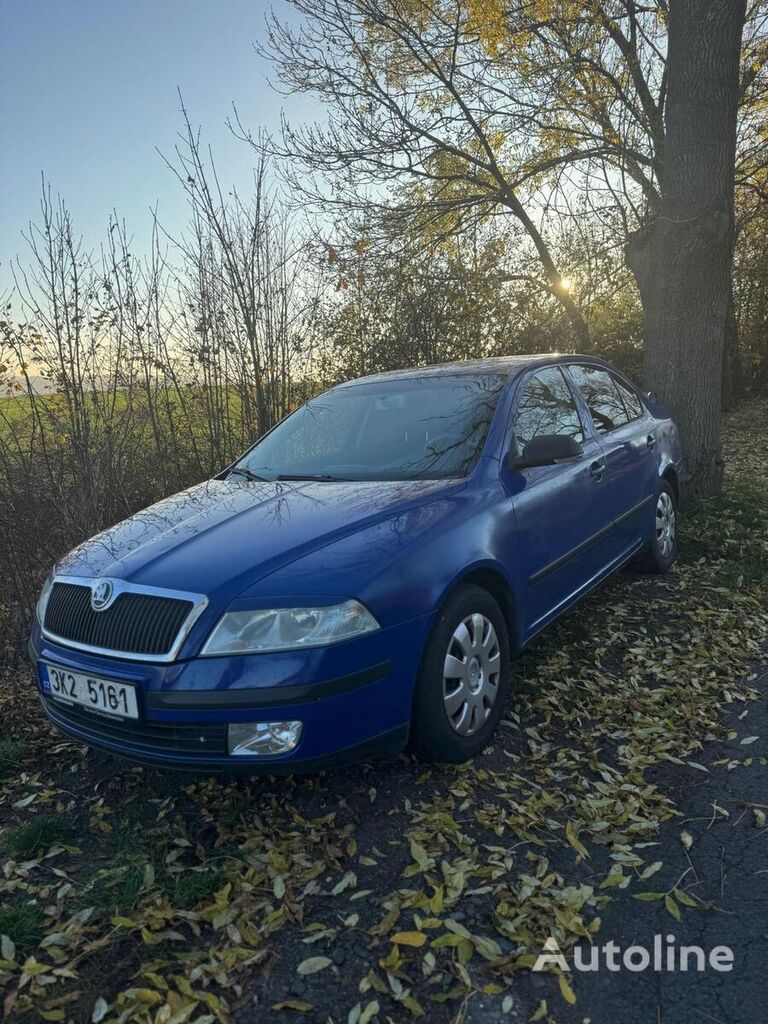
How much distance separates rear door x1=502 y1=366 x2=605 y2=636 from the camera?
3.53 metres

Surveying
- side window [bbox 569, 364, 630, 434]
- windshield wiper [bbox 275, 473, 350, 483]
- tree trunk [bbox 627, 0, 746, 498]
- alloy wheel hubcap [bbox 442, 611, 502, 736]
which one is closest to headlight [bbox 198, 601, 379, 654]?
alloy wheel hubcap [bbox 442, 611, 502, 736]

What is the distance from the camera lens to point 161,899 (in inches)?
93.8

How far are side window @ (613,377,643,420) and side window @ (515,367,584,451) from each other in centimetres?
100

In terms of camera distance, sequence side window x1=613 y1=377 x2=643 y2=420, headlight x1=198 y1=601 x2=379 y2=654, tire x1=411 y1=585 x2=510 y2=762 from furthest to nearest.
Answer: side window x1=613 y1=377 x2=643 y2=420 < tire x1=411 y1=585 x2=510 y2=762 < headlight x1=198 y1=601 x2=379 y2=654

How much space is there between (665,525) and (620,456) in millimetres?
1111

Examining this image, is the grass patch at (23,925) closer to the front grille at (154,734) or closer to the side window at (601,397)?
the front grille at (154,734)

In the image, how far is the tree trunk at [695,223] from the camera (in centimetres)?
630

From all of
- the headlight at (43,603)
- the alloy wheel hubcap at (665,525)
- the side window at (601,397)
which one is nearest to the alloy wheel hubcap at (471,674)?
the headlight at (43,603)

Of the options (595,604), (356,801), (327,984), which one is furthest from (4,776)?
(595,604)

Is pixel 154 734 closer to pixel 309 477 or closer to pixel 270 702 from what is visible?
pixel 270 702

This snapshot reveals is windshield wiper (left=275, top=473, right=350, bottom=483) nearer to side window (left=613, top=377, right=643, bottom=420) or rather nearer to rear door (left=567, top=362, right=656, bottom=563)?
rear door (left=567, top=362, right=656, bottom=563)

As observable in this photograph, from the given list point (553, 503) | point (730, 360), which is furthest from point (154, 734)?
point (730, 360)

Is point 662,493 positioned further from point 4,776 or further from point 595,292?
point 595,292

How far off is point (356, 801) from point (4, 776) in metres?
1.64
